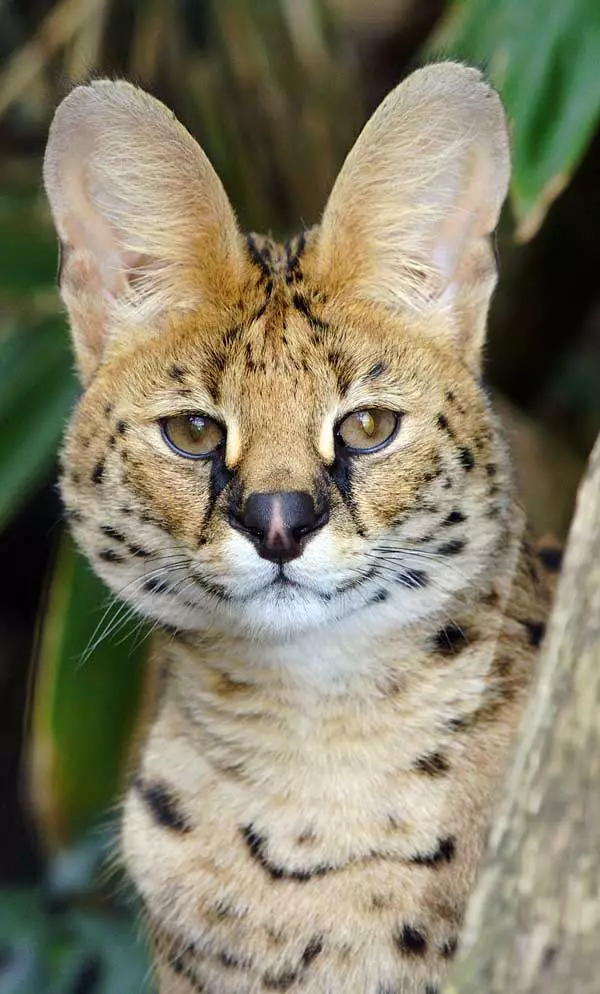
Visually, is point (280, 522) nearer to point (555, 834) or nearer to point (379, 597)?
point (379, 597)

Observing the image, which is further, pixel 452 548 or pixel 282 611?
pixel 452 548

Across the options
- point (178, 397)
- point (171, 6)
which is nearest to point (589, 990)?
point (178, 397)

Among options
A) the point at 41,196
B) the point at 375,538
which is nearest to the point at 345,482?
the point at 375,538

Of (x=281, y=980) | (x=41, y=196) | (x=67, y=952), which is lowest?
(x=67, y=952)

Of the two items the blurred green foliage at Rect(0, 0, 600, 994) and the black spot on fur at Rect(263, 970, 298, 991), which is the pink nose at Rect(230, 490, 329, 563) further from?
the black spot on fur at Rect(263, 970, 298, 991)

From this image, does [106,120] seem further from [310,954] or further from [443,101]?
[310,954]

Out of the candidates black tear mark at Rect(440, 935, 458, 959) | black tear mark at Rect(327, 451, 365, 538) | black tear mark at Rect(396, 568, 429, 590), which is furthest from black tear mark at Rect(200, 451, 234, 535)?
black tear mark at Rect(440, 935, 458, 959)

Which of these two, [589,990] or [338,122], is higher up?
[338,122]

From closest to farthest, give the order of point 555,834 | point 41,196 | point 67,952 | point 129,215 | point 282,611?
1. point 555,834
2. point 282,611
3. point 129,215
4. point 67,952
5. point 41,196
